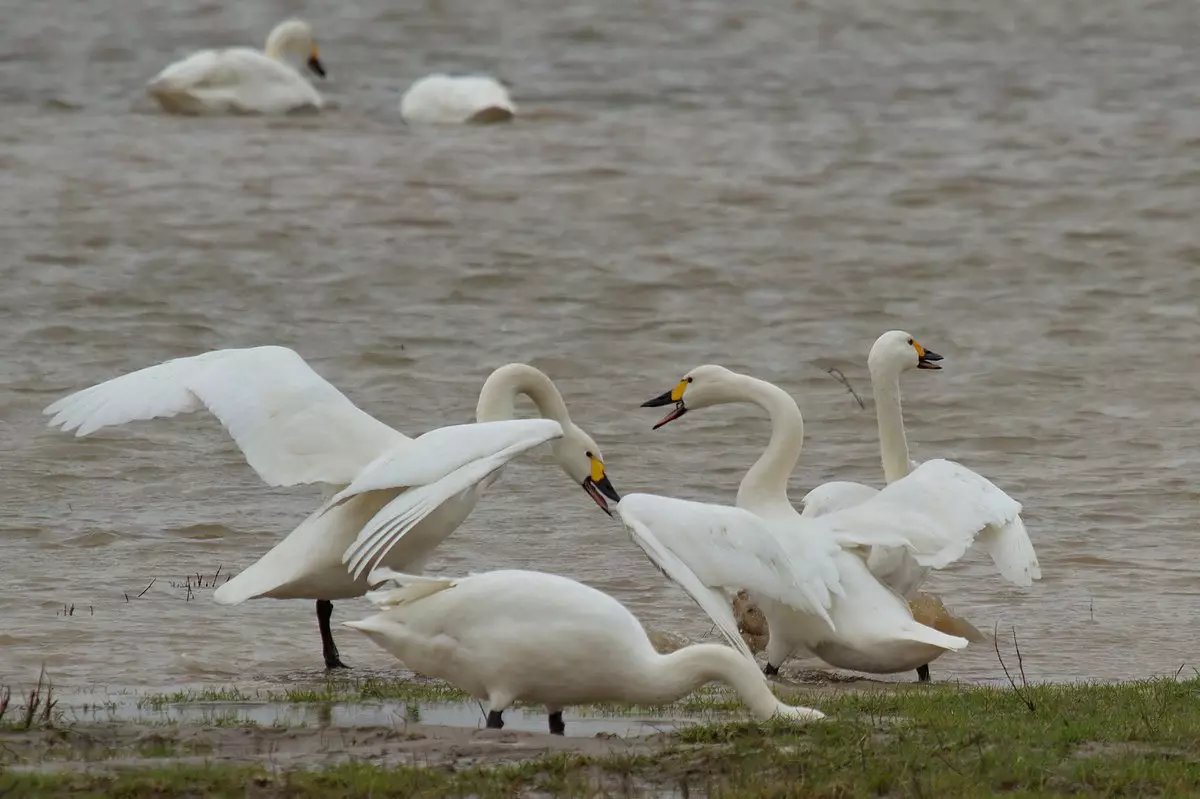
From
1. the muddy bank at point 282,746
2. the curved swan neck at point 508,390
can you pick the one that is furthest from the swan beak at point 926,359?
the muddy bank at point 282,746

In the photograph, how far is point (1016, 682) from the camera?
7984 millimetres

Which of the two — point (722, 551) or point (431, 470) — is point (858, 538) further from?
point (431, 470)

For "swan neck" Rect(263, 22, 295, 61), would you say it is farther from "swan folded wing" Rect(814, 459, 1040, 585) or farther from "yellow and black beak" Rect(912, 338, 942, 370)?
"swan folded wing" Rect(814, 459, 1040, 585)

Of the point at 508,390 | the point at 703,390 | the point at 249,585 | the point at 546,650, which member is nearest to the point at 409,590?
the point at 546,650

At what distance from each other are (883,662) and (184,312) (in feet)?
32.1

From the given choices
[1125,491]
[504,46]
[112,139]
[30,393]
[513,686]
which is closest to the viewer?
[513,686]

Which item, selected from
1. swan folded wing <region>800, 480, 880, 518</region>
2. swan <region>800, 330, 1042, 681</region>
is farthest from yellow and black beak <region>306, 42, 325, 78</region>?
swan folded wing <region>800, 480, 880, 518</region>

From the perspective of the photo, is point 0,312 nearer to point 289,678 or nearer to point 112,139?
point 112,139

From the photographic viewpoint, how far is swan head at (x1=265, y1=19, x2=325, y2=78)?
2542cm

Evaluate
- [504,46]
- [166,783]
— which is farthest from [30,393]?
[504,46]

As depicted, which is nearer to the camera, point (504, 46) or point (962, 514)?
point (962, 514)

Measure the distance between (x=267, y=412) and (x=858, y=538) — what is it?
2247mm

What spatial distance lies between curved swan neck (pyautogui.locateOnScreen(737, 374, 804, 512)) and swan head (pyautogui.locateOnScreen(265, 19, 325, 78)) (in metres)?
17.4

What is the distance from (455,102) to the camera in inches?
875
